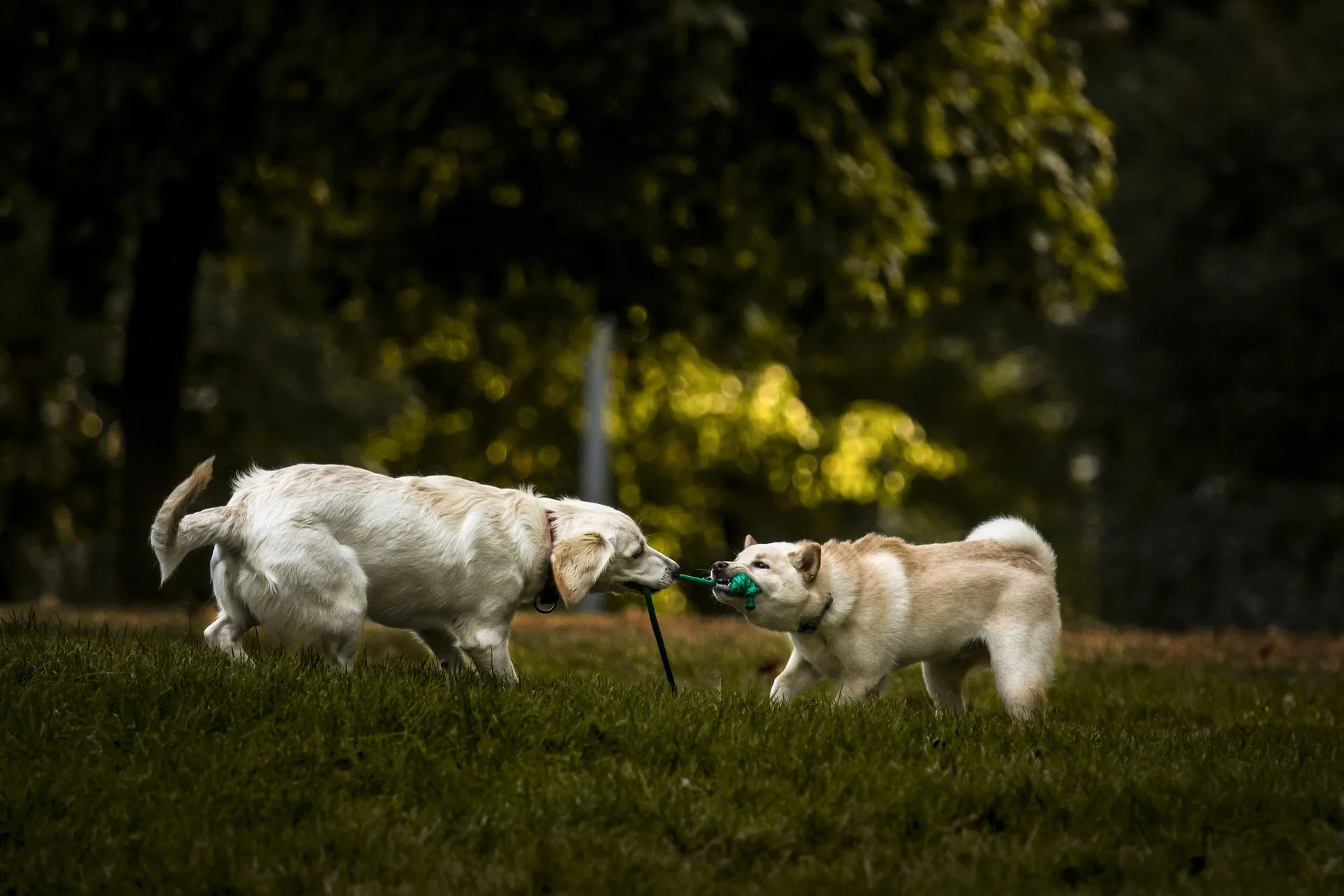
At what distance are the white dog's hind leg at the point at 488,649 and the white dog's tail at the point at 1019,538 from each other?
2.41 meters

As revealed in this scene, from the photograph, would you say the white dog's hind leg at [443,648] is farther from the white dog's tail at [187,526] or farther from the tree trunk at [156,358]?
the tree trunk at [156,358]

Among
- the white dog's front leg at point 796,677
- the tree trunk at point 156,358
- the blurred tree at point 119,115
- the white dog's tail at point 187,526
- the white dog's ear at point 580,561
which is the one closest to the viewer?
the white dog's tail at point 187,526

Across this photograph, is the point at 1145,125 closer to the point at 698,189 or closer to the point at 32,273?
the point at 698,189

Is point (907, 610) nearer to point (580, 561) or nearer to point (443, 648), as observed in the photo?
point (580, 561)

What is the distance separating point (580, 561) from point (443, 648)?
882 mm

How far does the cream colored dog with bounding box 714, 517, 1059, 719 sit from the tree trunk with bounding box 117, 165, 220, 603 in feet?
29.4

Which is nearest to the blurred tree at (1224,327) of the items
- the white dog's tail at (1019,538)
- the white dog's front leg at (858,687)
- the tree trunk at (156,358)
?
the tree trunk at (156,358)

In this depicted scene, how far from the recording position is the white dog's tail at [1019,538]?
7.27 m

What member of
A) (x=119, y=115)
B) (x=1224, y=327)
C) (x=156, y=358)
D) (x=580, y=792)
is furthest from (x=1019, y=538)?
(x=1224, y=327)

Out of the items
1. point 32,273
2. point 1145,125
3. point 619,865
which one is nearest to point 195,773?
point 619,865

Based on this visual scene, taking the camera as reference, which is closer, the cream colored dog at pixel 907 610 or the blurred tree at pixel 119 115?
the cream colored dog at pixel 907 610

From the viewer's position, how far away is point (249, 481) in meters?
6.58

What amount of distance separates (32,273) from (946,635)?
1373cm

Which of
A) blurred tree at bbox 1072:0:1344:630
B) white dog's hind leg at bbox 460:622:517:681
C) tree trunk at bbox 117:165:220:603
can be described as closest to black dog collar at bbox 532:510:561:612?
white dog's hind leg at bbox 460:622:517:681
